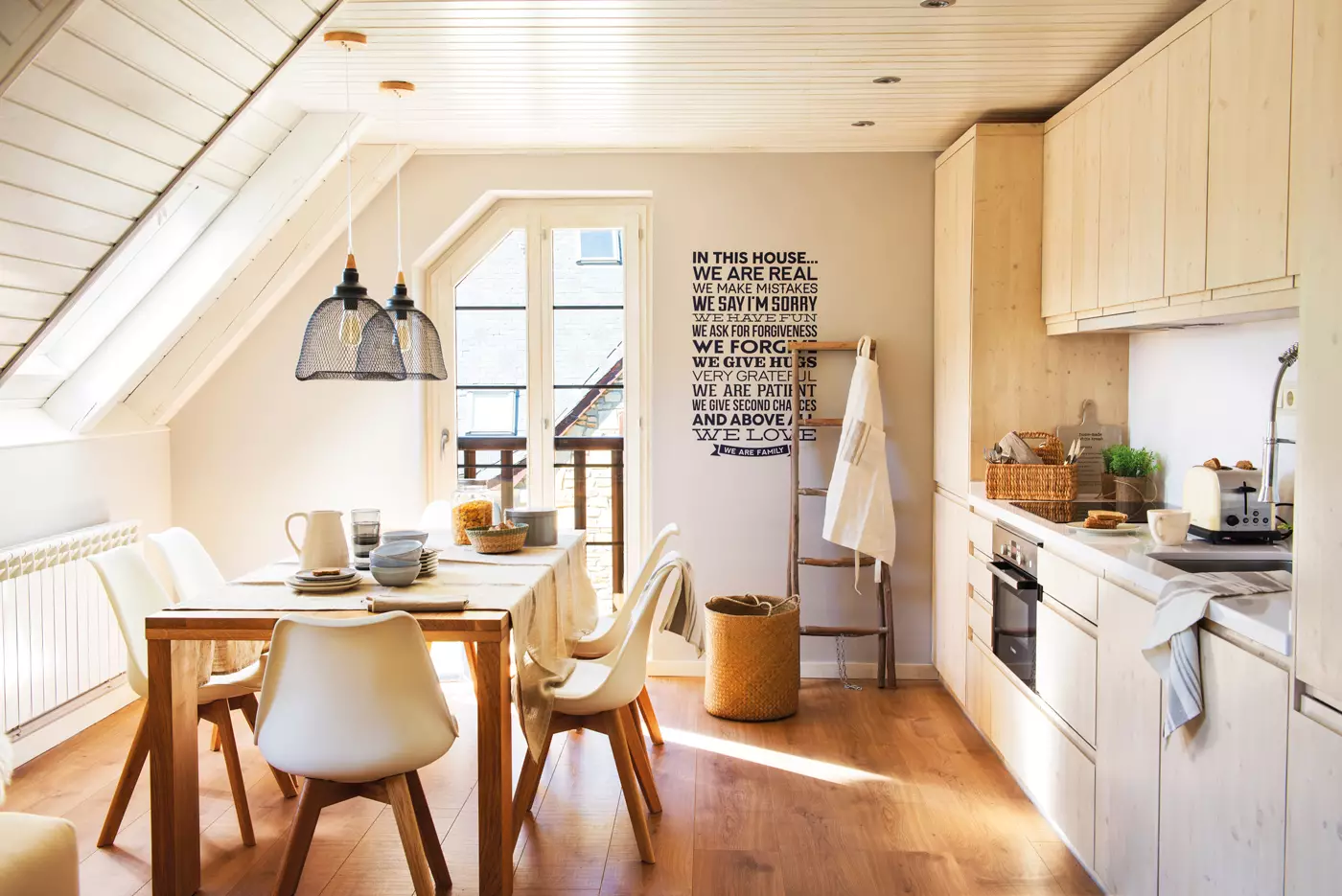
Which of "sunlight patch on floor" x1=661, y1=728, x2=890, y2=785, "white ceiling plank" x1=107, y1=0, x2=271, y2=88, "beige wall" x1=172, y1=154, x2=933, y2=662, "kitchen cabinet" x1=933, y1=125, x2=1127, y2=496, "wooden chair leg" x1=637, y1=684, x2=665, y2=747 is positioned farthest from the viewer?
"beige wall" x1=172, y1=154, x2=933, y2=662

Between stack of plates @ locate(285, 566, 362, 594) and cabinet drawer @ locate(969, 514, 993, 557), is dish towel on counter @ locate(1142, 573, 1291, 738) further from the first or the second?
stack of plates @ locate(285, 566, 362, 594)

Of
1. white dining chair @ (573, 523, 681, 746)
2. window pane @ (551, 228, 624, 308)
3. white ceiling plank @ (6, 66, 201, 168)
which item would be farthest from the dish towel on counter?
window pane @ (551, 228, 624, 308)

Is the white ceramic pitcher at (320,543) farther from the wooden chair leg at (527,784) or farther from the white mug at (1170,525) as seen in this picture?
the white mug at (1170,525)

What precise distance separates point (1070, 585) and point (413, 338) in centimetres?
212

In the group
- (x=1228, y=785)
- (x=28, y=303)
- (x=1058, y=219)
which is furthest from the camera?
(x=1058, y=219)

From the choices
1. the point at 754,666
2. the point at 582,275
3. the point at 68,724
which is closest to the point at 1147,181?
the point at 754,666

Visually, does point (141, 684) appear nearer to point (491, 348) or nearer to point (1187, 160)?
point (491, 348)

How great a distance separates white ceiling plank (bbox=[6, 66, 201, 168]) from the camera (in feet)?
8.71

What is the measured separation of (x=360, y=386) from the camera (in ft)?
16.3

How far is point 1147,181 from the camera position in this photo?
10.3 feet

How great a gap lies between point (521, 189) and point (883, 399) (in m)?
1.92

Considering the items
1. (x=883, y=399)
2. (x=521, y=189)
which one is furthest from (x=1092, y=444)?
(x=521, y=189)

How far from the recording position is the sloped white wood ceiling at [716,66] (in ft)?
10.1

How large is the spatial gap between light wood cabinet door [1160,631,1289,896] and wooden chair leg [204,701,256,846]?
2468mm
